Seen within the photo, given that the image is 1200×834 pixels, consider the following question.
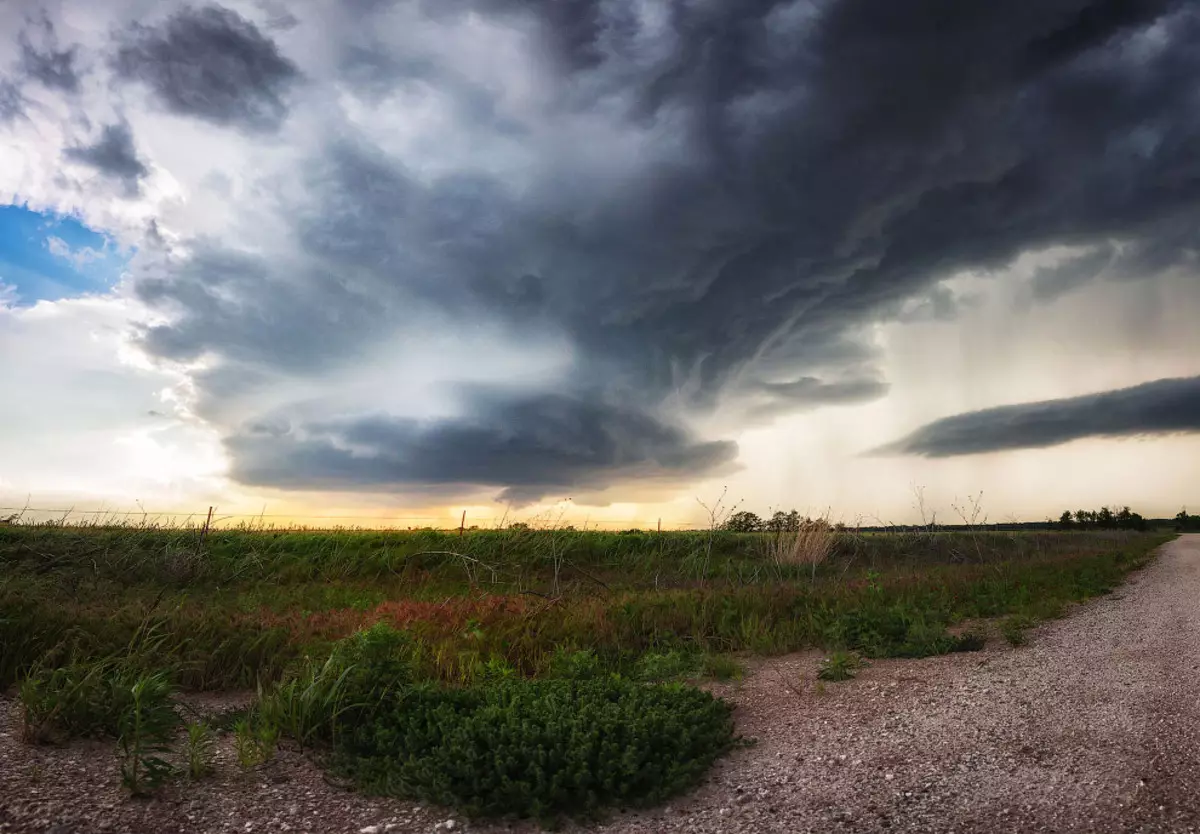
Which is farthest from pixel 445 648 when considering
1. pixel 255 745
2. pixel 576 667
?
pixel 255 745

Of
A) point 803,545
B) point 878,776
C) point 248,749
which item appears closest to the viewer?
point 878,776

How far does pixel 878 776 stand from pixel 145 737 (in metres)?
4.92

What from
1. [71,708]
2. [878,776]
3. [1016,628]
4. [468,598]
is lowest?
[878,776]

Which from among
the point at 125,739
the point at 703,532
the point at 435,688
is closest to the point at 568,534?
the point at 703,532

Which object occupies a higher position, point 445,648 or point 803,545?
point 803,545

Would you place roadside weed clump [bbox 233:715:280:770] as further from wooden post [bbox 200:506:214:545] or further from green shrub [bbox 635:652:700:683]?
wooden post [bbox 200:506:214:545]

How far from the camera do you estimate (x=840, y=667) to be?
26.7 ft

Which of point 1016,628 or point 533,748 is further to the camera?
point 1016,628

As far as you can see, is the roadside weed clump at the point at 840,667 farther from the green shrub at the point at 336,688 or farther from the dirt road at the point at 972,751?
the green shrub at the point at 336,688

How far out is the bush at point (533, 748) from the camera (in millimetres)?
4949

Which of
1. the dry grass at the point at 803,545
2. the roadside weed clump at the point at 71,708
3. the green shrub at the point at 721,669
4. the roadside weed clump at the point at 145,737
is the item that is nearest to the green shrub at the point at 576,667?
the green shrub at the point at 721,669

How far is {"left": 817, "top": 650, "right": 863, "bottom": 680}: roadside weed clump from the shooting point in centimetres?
802

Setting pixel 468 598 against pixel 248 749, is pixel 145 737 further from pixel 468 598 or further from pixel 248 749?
pixel 468 598

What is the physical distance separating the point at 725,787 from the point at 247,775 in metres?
3.27
